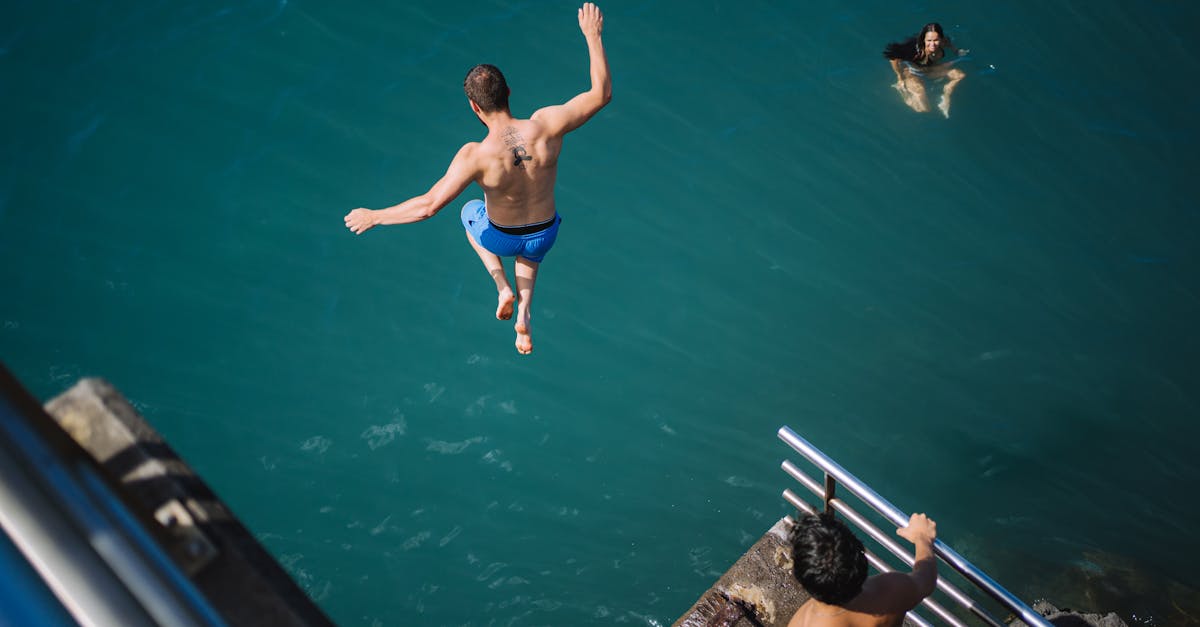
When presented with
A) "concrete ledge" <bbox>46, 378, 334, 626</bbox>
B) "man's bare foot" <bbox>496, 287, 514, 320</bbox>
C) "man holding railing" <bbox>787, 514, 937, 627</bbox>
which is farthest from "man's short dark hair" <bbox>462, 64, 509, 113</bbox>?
"concrete ledge" <bbox>46, 378, 334, 626</bbox>

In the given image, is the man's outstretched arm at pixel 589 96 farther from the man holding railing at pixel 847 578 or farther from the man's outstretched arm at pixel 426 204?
the man holding railing at pixel 847 578

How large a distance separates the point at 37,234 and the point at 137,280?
113 centimetres

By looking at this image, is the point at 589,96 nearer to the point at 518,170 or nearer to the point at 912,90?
the point at 518,170

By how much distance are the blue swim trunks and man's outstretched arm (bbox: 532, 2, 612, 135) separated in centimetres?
80

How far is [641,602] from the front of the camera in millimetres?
7648

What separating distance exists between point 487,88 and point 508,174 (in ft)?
1.87

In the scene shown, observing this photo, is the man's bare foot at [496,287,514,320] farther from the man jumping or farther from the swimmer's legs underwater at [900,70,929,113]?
the swimmer's legs underwater at [900,70,929,113]

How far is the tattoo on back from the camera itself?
527 cm

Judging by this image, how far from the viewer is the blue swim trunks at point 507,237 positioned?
5.99m

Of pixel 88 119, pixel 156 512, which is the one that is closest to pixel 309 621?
pixel 156 512

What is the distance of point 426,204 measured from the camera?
200 inches

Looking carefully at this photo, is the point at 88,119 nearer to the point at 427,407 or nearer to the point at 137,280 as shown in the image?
the point at 137,280

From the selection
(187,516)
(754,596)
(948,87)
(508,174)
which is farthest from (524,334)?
(948,87)

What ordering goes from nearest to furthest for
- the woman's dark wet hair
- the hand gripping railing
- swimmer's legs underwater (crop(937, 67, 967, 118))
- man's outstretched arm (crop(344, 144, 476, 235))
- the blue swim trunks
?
the hand gripping railing
man's outstretched arm (crop(344, 144, 476, 235))
the blue swim trunks
the woman's dark wet hair
swimmer's legs underwater (crop(937, 67, 967, 118))
